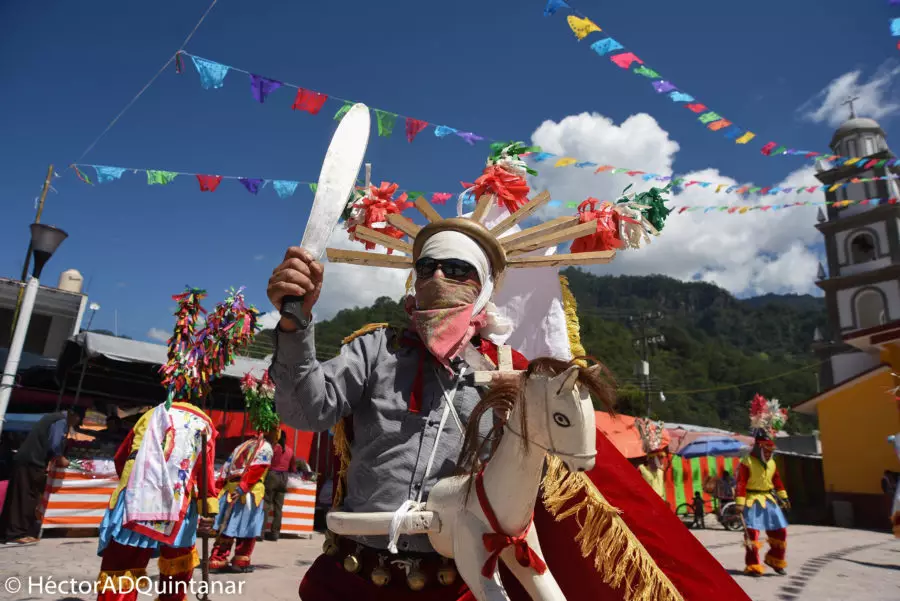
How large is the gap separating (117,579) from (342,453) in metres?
2.72

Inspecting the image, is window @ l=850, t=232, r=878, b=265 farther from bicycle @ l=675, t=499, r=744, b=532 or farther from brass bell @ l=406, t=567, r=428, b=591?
brass bell @ l=406, t=567, r=428, b=591

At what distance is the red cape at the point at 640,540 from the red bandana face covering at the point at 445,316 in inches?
30.8

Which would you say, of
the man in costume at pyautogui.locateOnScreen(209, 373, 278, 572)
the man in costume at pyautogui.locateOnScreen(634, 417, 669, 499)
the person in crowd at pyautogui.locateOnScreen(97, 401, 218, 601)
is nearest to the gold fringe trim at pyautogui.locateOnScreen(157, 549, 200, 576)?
the person in crowd at pyautogui.locateOnScreen(97, 401, 218, 601)

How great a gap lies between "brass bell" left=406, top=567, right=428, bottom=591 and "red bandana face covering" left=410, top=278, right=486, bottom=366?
66 cm

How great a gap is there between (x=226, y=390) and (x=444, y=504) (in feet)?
35.2

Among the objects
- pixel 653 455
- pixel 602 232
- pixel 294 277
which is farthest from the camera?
pixel 653 455

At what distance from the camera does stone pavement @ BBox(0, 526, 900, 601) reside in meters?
5.75

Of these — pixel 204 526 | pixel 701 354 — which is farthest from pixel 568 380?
pixel 701 354

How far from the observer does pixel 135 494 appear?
12.8 ft

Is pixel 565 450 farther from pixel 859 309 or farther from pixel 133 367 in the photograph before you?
pixel 859 309

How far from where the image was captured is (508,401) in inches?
68.8

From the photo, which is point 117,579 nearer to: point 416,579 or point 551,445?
point 416,579

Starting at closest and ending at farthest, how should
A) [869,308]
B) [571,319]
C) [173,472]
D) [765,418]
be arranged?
[571,319]
[173,472]
[765,418]
[869,308]

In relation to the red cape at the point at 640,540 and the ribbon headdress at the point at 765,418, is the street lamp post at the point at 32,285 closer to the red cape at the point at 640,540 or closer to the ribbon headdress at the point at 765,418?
the red cape at the point at 640,540
